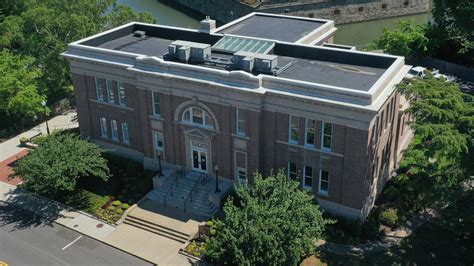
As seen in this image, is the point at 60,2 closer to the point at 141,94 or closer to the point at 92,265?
the point at 141,94

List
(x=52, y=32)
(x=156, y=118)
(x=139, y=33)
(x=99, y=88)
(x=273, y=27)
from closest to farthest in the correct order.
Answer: (x=156, y=118) < (x=99, y=88) < (x=139, y=33) < (x=273, y=27) < (x=52, y=32)

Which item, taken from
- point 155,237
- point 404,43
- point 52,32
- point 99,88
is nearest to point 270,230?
point 155,237

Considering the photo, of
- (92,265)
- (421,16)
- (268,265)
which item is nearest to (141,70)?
(92,265)

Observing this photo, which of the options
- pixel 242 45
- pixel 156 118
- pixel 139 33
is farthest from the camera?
pixel 139 33

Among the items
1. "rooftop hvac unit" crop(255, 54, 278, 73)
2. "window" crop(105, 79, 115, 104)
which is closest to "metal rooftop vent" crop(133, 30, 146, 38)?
"window" crop(105, 79, 115, 104)

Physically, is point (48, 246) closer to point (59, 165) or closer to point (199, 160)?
point (59, 165)

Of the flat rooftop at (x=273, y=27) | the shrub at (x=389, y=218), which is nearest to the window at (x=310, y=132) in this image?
the shrub at (x=389, y=218)
